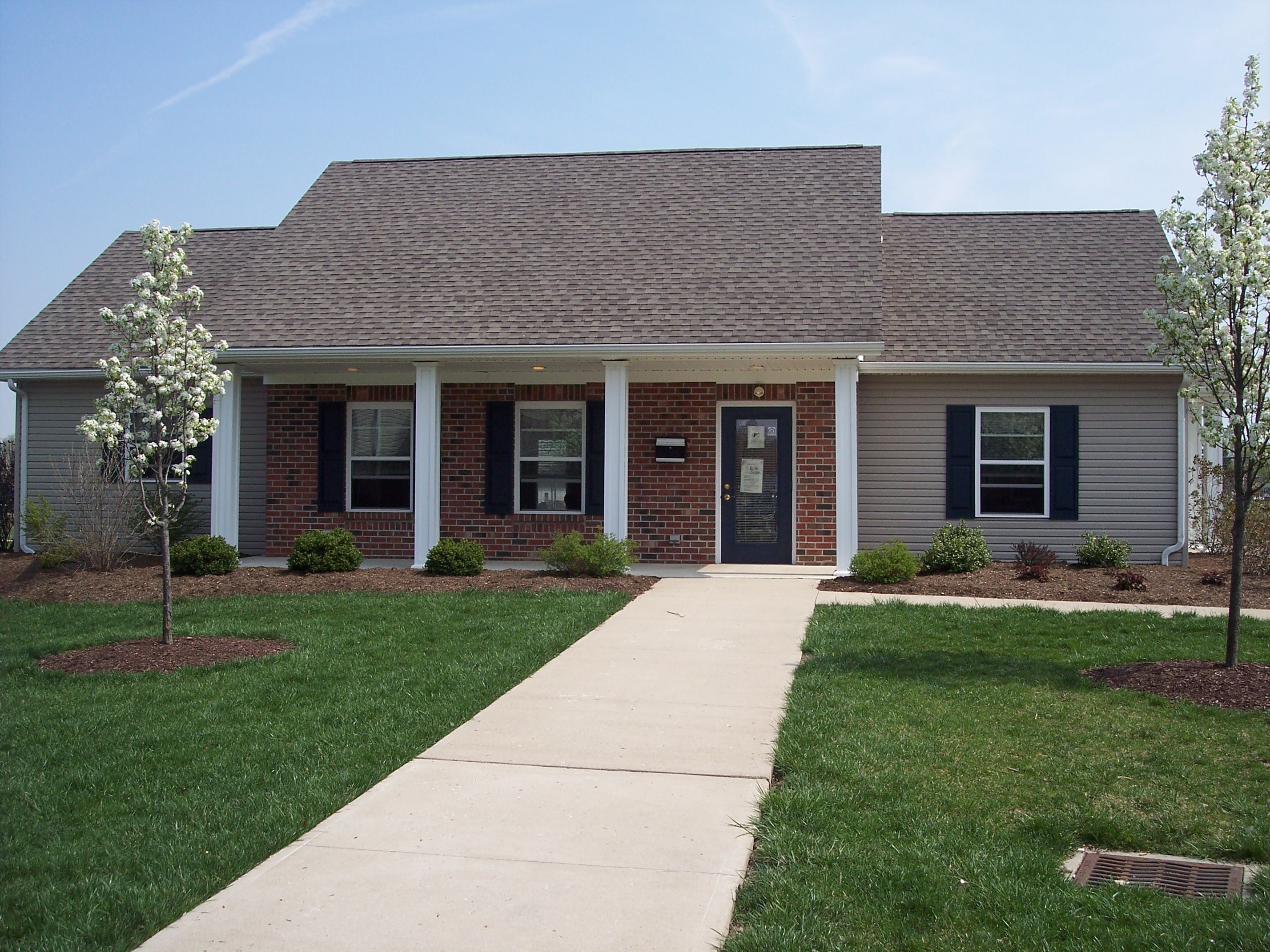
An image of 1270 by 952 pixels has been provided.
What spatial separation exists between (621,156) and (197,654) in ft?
38.7

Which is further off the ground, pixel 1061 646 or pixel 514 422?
pixel 514 422

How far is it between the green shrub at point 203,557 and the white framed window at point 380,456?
2.40 meters

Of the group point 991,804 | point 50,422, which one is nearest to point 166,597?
point 991,804

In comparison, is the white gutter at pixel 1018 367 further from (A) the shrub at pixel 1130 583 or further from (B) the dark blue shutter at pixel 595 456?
(B) the dark blue shutter at pixel 595 456

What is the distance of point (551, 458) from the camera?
49.7ft

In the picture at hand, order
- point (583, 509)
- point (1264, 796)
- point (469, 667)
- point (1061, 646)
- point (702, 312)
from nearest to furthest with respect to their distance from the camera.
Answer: point (1264, 796) < point (469, 667) < point (1061, 646) < point (702, 312) < point (583, 509)

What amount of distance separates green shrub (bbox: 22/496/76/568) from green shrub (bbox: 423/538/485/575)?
4.76 metres

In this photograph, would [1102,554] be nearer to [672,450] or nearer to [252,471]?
[672,450]

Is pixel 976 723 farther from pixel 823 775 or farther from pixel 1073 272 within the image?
pixel 1073 272

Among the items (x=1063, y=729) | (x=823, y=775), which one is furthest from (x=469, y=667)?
(x=1063, y=729)

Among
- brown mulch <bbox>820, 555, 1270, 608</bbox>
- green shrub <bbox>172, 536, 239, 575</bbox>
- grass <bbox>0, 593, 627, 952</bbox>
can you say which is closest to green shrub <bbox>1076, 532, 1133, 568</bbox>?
brown mulch <bbox>820, 555, 1270, 608</bbox>

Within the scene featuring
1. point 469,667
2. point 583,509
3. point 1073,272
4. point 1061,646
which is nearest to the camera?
point 469,667

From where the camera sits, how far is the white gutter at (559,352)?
1284 centimetres

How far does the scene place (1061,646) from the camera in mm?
8758
